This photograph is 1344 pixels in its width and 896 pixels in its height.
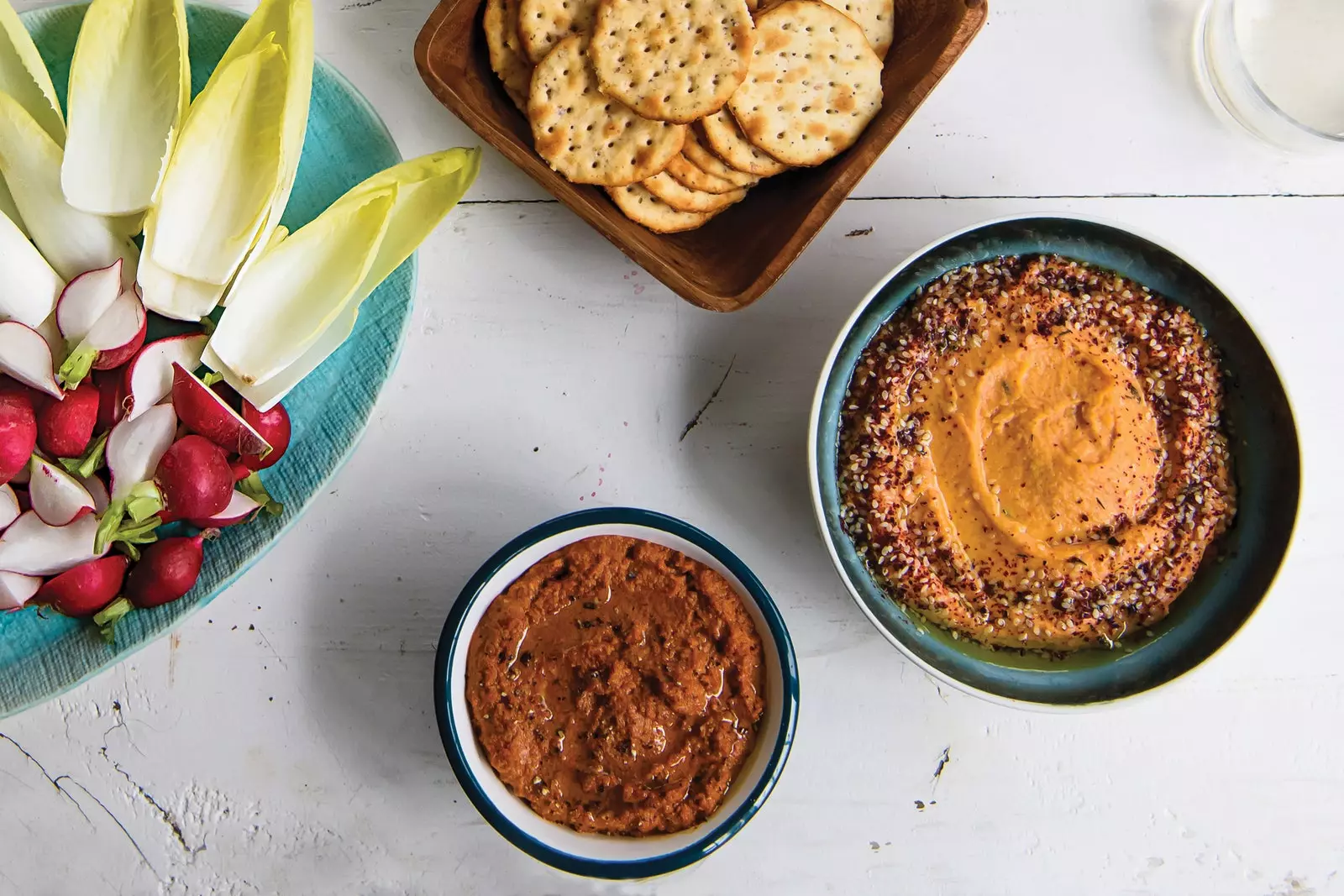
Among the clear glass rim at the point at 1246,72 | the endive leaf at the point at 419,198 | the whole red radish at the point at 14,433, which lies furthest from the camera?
the clear glass rim at the point at 1246,72

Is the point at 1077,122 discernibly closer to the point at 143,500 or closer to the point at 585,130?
the point at 585,130

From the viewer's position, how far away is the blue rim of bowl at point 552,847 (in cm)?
126

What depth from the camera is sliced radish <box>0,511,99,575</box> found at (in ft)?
4.12

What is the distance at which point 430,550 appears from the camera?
4.88 feet

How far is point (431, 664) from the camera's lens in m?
1.49

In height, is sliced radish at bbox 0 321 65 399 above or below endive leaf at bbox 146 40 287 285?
below

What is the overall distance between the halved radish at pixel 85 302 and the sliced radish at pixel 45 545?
25 centimetres

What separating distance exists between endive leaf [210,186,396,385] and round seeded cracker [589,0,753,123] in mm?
359

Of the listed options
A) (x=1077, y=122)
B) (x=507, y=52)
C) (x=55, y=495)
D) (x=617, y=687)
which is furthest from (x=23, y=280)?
(x=1077, y=122)

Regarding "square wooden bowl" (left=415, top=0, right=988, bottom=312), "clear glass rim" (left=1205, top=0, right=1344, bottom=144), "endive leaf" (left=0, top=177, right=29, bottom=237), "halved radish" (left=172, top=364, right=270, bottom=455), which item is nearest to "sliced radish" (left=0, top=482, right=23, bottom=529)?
"halved radish" (left=172, top=364, right=270, bottom=455)

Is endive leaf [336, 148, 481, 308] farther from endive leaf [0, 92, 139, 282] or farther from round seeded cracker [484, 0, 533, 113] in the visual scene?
endive leaf [0, 92, 139, 282]

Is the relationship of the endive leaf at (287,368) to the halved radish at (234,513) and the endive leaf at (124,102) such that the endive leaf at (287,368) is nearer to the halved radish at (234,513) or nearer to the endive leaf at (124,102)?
the halved radish at (234,513)

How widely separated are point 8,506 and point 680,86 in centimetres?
108

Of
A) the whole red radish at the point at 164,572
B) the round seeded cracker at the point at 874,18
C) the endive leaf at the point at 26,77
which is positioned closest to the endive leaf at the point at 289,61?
the endive leaf at the point at 26,77
